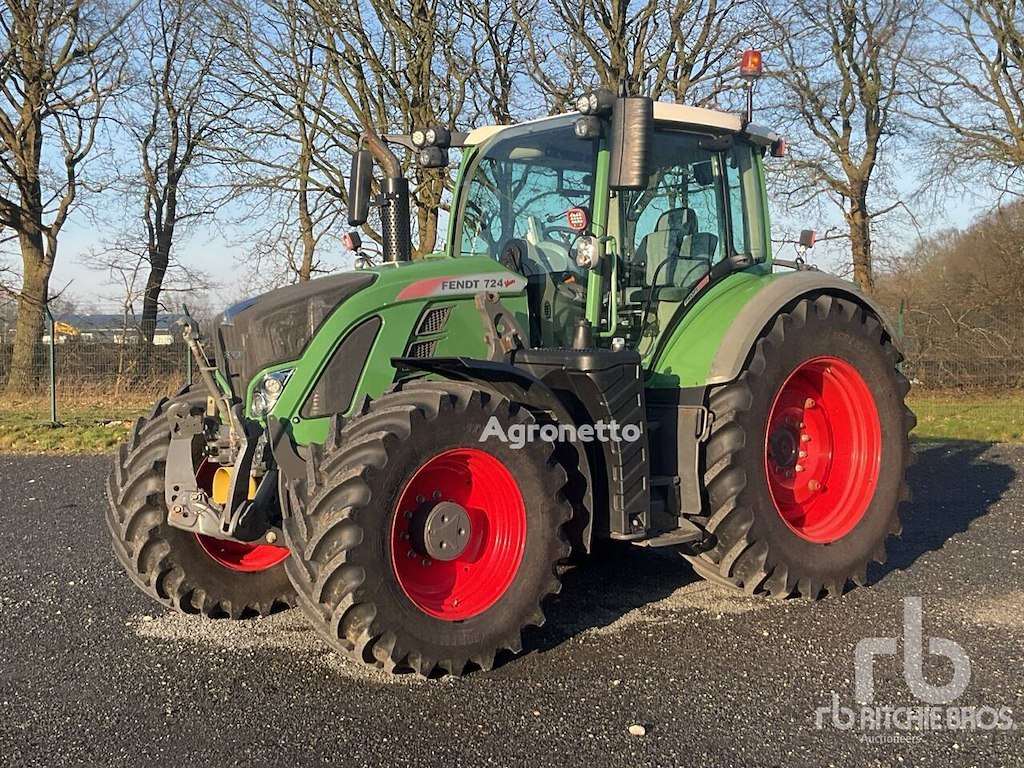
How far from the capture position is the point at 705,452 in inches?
188

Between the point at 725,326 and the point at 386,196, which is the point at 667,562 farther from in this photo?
the point at 386,196

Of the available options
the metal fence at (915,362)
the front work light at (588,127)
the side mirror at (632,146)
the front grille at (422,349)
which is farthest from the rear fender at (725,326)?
the metal fence at (915,362)

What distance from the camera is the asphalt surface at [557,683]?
3322 mm

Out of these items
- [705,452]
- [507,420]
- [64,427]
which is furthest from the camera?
[64,427]

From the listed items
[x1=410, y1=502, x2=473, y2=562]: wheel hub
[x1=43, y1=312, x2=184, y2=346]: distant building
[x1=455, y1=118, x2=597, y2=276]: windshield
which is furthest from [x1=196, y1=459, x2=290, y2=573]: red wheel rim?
[x1=43, y1=312, x2=184, y2=346]: distant building

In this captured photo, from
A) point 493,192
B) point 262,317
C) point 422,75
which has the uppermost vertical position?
point 422,75

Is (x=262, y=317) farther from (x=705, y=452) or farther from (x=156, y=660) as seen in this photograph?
(x=705, y=452)

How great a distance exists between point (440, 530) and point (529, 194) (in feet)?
6.68

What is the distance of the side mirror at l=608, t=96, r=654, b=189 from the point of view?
4316mm

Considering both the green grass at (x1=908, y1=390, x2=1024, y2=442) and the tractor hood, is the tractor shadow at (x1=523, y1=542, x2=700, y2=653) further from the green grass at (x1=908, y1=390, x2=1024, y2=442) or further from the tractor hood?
the green grass at (x1=908, y1=390, x2=1024, y2=442)

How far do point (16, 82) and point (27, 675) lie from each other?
1809cm

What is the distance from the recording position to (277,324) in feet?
13.8

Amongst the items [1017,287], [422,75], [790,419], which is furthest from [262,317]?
[1017,287]

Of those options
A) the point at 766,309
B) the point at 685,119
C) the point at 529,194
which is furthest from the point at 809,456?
the point at 529,194
